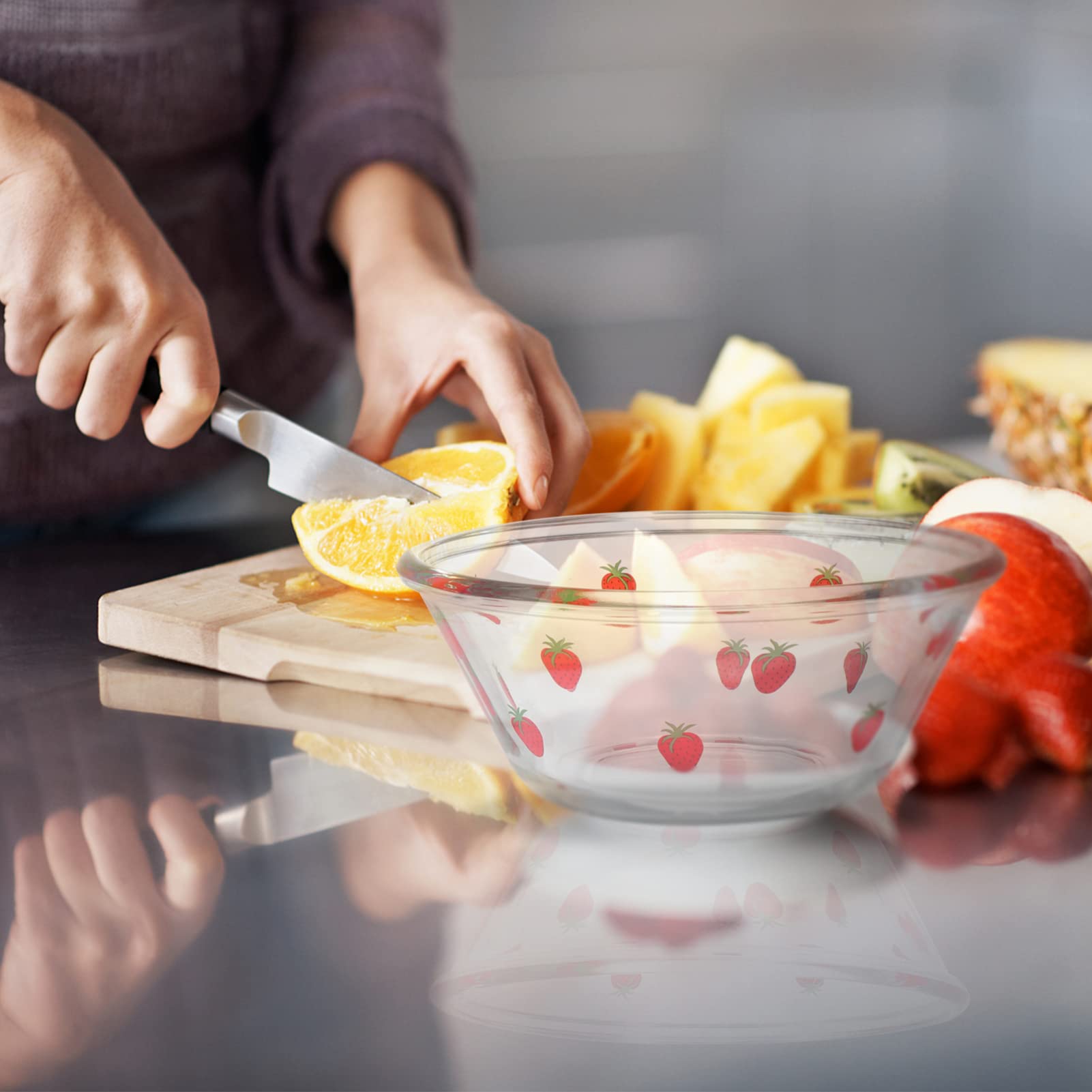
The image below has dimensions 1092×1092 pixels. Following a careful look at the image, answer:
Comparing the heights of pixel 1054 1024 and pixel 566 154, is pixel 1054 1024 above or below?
above

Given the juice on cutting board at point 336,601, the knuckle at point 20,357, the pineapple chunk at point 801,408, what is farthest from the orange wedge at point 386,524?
the pineapple chunk at point 801,408

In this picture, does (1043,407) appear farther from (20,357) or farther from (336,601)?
(20,357)

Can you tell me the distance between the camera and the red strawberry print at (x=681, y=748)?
1.80 feet

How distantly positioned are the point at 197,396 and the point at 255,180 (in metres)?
0.61

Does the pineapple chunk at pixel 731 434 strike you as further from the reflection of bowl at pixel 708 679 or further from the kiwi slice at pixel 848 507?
the reflection of bowl at pixel 708 679

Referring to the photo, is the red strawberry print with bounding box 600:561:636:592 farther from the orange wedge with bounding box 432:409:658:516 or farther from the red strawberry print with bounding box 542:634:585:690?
the orange wedge with bounding box 432:409:658:516

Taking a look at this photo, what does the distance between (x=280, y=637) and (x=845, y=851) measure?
422mm

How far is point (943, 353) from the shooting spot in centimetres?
421

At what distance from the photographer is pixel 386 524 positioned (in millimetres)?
957

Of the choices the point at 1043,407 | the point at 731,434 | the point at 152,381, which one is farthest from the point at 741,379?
the point at 152,381

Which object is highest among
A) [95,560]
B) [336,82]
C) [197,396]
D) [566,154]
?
[336,82]

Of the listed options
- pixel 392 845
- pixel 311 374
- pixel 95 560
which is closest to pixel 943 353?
pixel 311 374

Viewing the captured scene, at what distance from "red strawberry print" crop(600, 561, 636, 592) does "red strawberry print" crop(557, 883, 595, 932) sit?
185 millimetres

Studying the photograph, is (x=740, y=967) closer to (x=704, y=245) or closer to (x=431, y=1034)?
(x=431, y=1034)
